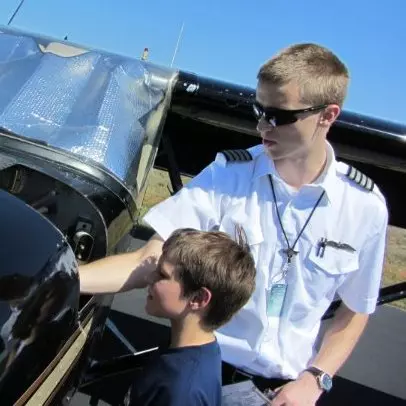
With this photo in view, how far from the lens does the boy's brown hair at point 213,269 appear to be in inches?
76.4

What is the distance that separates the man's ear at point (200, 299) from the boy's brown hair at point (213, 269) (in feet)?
0.04

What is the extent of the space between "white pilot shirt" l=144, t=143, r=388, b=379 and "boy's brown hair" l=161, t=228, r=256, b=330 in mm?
360

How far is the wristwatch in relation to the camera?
2318 mm

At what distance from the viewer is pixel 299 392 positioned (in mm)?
2219

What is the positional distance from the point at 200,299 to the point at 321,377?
68 centimetres

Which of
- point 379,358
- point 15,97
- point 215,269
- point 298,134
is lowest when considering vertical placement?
point 379,358

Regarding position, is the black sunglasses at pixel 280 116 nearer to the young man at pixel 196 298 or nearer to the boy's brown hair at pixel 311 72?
the boy's brown hair at pixel 311 72

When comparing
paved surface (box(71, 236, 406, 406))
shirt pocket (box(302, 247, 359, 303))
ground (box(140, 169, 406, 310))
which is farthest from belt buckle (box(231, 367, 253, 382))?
ground (box(140, 169, 406, 310))

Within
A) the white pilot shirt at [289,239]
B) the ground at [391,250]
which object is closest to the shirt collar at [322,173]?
the white pilot shirt at [289,239]

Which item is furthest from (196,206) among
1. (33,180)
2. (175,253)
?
(33,180)

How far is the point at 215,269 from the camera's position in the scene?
1.94m

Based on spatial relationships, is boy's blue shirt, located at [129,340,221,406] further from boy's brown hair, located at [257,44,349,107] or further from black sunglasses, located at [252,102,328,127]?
boy's brown hair, located at [257,44,349,107]

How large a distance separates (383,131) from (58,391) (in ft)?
11.5

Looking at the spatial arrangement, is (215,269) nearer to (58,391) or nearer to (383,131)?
(58,391)
